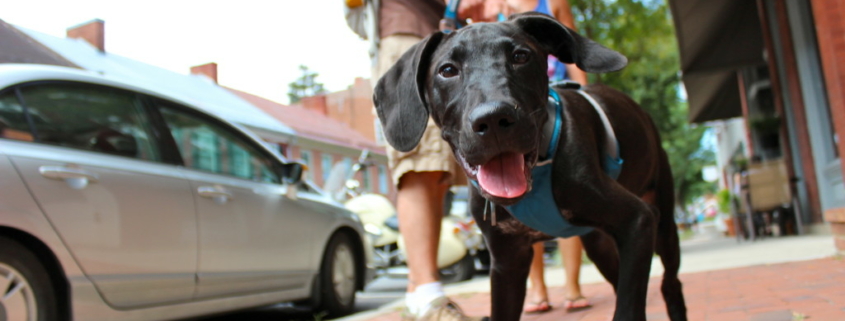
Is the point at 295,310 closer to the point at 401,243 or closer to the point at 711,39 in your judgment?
the point at 401,243

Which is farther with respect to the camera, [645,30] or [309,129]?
[309,129]

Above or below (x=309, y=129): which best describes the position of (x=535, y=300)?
below

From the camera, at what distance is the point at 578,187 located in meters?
2.33

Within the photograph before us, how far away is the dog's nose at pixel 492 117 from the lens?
195 centimetres

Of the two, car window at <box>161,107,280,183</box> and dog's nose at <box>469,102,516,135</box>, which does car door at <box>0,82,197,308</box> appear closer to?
car window at <box>161,107,280,183</box>

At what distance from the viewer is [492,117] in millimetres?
1956

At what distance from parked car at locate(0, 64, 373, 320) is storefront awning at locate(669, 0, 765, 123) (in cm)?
712

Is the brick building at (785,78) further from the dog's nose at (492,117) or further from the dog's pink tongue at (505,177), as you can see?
the dog's nose at (492,117)

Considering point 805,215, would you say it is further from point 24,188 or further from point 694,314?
point 24,188

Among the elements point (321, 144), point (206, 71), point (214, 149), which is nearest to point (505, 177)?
point (214, 149)

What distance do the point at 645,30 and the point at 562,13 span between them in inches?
487

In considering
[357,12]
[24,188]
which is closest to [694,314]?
[357,12]

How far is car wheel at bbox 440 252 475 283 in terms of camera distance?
1006cm

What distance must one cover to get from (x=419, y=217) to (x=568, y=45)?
63.3 inches
